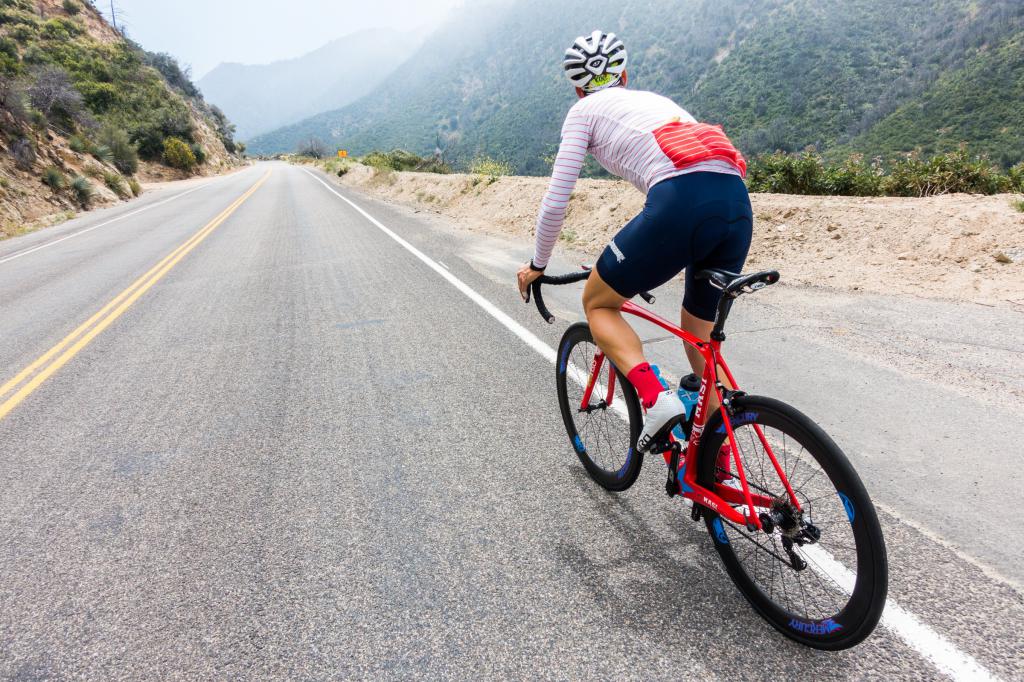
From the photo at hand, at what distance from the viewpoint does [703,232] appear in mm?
2008

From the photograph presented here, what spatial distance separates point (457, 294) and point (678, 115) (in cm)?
467

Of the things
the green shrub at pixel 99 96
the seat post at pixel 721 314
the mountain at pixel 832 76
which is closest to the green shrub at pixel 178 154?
the green shrub at pixel 99 96

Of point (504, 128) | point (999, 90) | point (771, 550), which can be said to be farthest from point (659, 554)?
point (504, 128)

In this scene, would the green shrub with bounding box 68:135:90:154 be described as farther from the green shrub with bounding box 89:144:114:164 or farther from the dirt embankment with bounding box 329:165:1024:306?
the dirt embankment with bounding box 329:165:1024:306

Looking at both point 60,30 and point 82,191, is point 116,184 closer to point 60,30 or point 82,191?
point 82,191

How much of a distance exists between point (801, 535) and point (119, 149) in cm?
4224

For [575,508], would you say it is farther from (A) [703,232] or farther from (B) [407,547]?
(A) [703,232]

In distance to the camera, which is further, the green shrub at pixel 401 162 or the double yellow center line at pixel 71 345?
the green shrub at pixel 401 162

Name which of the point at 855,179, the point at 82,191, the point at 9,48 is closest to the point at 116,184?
the point at 82,191

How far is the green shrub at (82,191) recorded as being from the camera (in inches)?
859

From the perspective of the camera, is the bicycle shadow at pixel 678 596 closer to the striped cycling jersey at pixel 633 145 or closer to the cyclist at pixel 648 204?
the cyclist at pixel 648 204

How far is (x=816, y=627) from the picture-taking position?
1759mm

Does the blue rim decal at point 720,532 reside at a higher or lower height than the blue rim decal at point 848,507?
lower

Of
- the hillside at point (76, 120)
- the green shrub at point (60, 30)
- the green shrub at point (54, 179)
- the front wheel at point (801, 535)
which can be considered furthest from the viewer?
the green shrub at point (60, 30)
